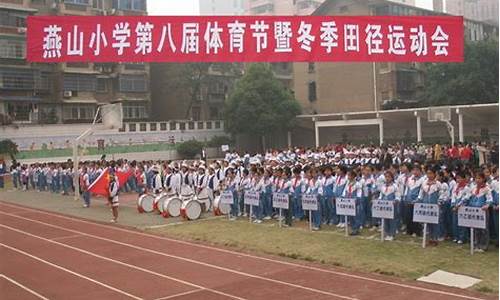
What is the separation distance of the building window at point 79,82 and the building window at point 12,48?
13.7 ft

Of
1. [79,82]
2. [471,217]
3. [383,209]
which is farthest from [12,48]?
[471,217]

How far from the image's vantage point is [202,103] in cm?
5709

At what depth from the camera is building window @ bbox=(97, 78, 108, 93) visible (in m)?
50.4

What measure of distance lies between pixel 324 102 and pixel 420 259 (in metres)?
41.4

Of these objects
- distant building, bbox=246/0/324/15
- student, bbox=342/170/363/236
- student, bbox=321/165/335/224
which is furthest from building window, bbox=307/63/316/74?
student, bbox=342/170/363/236

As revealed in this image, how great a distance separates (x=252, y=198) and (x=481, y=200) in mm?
6842

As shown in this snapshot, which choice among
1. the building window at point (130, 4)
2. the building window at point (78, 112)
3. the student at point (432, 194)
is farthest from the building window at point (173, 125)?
the student at point (432, 194)

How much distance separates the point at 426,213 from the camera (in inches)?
477

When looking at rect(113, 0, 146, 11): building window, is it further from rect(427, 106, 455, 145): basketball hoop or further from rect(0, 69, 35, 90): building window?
rect(427, 106, 455, 145): basketball hoop

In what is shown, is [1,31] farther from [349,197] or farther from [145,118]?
[349,197]

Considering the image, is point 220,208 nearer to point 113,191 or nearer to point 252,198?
point 252,198

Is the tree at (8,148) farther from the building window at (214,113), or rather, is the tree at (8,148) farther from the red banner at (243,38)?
the red banner at (243,38)

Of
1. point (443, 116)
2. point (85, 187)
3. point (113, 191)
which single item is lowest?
point (85, 187)

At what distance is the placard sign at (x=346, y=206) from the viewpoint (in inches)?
Result: 543
